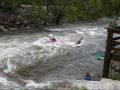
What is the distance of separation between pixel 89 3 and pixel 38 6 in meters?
9.00

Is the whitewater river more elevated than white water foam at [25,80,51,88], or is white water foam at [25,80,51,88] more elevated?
white water foam at [25,80,51,88]

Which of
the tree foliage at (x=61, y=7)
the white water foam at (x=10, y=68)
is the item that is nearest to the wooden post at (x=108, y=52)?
the white water foam at (x=10, y=68)

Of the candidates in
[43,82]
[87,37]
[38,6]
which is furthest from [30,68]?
[38,6]

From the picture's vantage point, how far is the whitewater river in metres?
18.6

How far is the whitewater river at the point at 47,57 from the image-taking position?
1864 centimetres

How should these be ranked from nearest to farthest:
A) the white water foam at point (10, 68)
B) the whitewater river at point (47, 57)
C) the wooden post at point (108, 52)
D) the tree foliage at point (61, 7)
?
the wooden post at point (108, 52)
the whitewater river at point (47, 57)
the white water foam at point (10, 68)
the tree foliage at point (61, 7)

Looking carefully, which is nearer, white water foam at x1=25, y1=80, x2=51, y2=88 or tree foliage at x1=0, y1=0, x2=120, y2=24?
white water foam at x1=25, y1=80, x2=51, y2=88

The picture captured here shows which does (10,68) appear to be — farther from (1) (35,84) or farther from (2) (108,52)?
(2) (108,52)

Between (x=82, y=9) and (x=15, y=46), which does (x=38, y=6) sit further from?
(x=15, y=46)

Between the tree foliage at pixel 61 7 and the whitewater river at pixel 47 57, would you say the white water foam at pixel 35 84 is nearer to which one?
the whitewater river at pixel 47 57

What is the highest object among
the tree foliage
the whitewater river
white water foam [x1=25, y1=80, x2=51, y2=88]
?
the tree foliage

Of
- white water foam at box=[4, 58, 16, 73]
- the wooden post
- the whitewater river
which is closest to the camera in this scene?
the wooden post

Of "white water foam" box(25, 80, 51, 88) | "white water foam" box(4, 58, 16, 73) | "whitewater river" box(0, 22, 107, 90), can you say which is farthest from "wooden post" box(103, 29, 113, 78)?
"white water foam" box(4, 58, 16, 73)

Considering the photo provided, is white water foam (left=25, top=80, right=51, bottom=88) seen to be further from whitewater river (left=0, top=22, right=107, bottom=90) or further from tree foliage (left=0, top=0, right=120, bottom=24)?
tree foliage (left=0, top=0, right=120, bottom=24)
